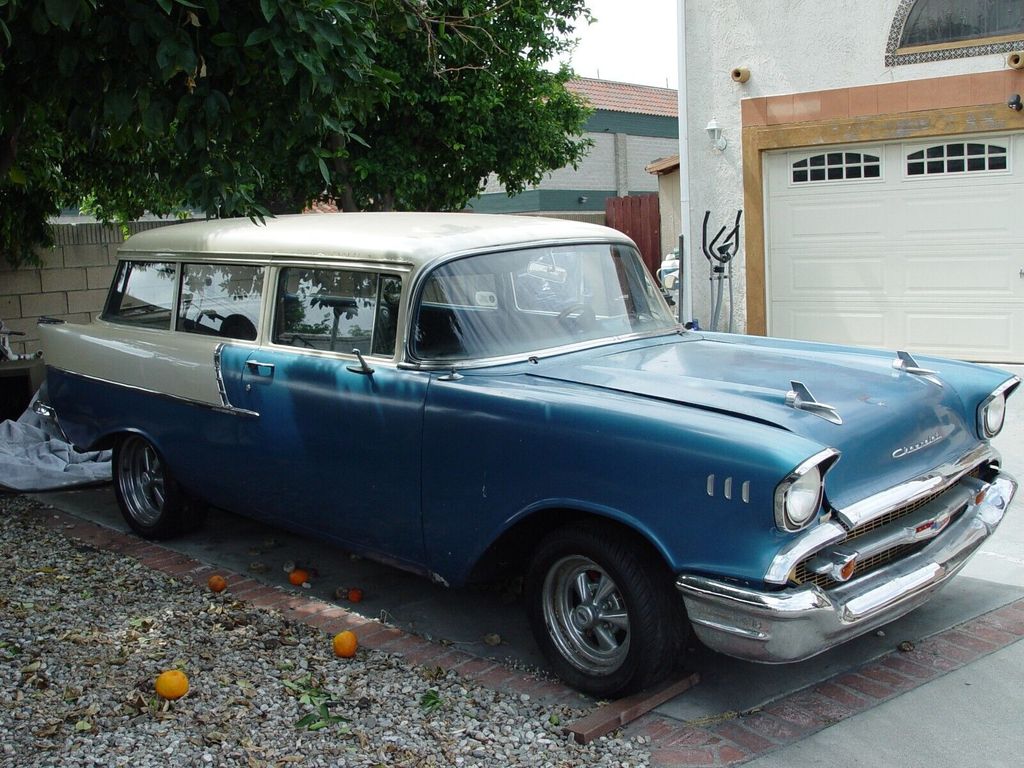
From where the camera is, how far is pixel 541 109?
10648 mm

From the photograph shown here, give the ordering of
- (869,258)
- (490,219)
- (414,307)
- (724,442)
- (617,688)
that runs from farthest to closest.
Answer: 1. (869,258)
2. (490,219)
3. (414,307)
4. (617,688)
5. (724,442)

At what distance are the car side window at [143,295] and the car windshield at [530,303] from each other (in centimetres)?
210

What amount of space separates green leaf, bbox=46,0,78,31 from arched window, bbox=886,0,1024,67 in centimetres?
909

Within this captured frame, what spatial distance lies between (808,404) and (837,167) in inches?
327

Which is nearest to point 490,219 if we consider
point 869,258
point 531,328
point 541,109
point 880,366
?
point 531,328

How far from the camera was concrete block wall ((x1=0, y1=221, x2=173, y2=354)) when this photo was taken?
1066cm

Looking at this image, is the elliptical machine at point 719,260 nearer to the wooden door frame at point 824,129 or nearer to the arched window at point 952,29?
the wooden door frame at point 824,129

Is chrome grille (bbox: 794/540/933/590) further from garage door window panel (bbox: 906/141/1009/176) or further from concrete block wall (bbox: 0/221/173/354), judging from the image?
concrete block wall (bbox: 0/221/173/354)

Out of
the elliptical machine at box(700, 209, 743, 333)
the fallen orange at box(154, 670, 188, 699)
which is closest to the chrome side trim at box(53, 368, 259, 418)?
the fallen orange at box(154, 670, 188, 699)

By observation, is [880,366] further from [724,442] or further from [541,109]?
[541,109]

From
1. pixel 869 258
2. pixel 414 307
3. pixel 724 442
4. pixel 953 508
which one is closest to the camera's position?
pixel 724 442

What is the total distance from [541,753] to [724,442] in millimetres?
1206

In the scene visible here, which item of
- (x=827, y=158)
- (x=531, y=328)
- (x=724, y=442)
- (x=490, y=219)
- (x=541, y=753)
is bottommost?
(x=541, y=753)

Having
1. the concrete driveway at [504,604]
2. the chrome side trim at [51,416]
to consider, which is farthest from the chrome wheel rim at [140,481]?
the chrome side trim at [51,416]
